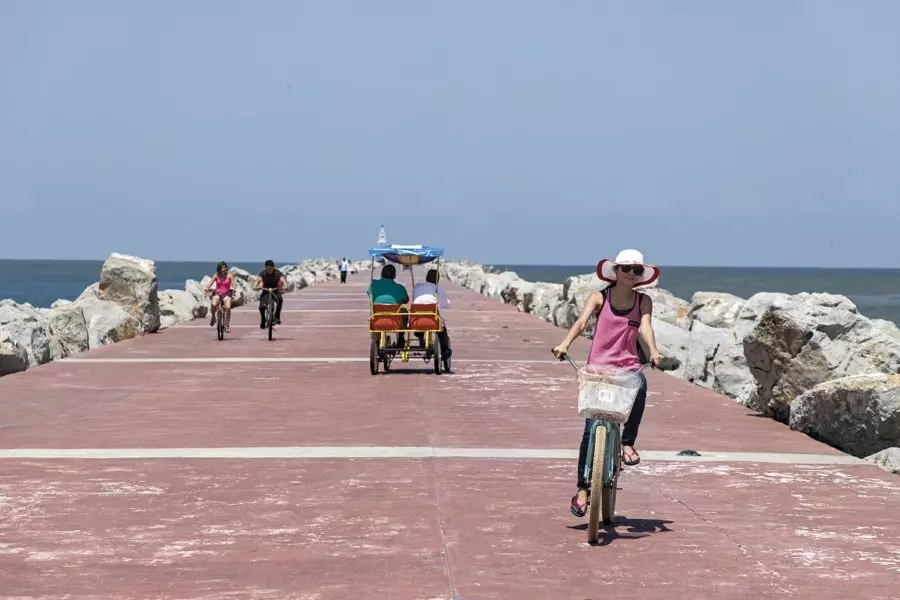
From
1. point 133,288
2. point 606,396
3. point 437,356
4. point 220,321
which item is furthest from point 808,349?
point 133,288

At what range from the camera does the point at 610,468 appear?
850 centimetres

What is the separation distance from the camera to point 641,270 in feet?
29.0

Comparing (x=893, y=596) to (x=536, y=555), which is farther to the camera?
(x=536, y=555)

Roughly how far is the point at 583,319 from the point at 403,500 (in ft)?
6.45

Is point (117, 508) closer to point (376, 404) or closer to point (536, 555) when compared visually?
point (536, 555)

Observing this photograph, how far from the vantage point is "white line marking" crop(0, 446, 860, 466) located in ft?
38.6

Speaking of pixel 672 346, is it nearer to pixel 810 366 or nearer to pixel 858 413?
pixel 810 366

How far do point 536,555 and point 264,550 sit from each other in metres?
1.59

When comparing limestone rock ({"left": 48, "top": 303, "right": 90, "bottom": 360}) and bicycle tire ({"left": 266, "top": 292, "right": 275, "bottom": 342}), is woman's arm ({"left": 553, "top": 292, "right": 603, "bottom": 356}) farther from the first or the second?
bicycle tire ({"left": 266, "top": 292, "right": 275, "bottom": 342})

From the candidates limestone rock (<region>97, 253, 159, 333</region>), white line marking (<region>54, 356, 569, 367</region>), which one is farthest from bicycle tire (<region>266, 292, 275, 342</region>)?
white line marking (<region>54, 356, 569, 367</region>)

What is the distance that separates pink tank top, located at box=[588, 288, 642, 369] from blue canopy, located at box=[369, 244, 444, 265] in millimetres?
10949

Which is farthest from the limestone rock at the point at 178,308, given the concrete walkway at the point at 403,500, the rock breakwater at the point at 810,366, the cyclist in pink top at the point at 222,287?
the concrete walkway at the point at 403,500

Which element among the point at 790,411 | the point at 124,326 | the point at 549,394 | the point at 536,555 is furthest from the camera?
the point at 124,326

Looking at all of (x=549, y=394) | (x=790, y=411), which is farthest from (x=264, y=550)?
(x=549, y=394)
